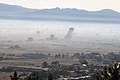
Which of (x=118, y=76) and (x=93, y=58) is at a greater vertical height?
(x=118, y=76)

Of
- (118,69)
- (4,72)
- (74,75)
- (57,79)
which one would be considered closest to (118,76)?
(118,69)

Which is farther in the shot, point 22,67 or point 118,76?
point 22,67

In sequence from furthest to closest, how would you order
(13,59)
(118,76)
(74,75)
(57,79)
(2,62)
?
(13,59) < (2,62) < (74,75) < (57,79) < (118,76)

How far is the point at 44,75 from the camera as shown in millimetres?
36625

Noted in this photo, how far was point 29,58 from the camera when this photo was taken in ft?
201

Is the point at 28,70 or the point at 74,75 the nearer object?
the point at 74,75

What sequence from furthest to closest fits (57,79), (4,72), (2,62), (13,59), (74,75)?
(13,59), (2,62), (4,72), (74,75), (57,79)

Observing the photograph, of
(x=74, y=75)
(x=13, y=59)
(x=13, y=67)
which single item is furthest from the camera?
(x=13, y=59)

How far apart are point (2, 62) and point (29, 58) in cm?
786

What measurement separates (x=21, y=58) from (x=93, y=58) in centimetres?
987

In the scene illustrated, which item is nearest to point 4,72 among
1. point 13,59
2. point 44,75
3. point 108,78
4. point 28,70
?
point 28,70

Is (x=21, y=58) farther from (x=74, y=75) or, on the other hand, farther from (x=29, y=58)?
(x=74, y=75)

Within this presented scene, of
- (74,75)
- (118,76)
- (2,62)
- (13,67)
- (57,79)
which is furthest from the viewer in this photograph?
(2,62)

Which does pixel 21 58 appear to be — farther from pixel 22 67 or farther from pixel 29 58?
pixel 22 67
